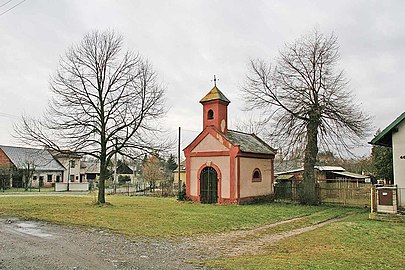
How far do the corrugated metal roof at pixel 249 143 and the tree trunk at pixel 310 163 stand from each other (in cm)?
369

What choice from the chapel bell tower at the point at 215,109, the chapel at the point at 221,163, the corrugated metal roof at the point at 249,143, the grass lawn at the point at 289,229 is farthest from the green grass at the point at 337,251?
the chapel bell tower at the point at 215,109

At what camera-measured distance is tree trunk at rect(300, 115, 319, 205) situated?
1008 inches

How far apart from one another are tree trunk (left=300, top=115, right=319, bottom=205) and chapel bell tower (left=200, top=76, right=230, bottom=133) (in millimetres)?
6216

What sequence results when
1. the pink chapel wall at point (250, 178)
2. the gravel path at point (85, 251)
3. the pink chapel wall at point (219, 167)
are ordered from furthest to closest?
the pink chapel wall at point (250, 178), the pink chapel wall at point (219, 167), the gravel path at point (85, 251)

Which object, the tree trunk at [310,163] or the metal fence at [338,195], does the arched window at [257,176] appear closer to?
the metal fence at [338,195]

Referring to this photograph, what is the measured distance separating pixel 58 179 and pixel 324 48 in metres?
49.0

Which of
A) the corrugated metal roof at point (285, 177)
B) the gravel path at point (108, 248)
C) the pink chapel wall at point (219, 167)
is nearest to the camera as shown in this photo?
the gravel path at point (108, 248)

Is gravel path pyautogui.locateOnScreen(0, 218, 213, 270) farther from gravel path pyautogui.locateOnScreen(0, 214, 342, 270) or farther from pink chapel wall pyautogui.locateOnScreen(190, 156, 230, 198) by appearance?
pink chapel wall pyautogui.locateOnScreen(190, 156, 230, 198)

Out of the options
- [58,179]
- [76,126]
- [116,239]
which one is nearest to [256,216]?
[116,239]

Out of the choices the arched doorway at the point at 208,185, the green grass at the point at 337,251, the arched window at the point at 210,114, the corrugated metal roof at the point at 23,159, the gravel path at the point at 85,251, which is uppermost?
the arched window at the point at 210,114

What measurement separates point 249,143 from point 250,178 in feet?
10.8

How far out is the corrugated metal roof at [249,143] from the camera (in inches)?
1027

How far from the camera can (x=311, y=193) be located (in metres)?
26.0

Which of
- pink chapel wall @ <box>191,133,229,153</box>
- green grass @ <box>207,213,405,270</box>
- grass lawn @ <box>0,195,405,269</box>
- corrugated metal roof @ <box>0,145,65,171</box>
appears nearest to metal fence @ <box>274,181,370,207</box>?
grass lawn @ <box>0,195,405,269</box>
